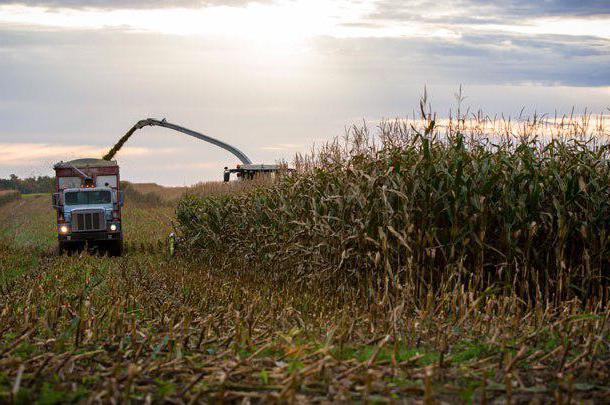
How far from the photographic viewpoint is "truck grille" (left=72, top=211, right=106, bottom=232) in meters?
23.1

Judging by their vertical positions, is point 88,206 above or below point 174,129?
below

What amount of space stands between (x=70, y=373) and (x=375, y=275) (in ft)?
17.0

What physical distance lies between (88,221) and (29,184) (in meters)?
66.8

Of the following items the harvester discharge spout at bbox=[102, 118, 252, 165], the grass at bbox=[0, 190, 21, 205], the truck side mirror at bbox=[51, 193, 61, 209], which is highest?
the harvester discharge spout at bbox=[102, 118, 252, 165]

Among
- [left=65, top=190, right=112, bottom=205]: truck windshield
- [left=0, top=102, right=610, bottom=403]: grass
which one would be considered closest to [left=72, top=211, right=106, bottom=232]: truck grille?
[left=65, top=190, right=112, bottom=205]: truck windshield

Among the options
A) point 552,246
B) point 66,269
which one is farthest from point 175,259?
point 552,246

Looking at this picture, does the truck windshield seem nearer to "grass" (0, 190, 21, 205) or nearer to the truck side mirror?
the truck side mirror

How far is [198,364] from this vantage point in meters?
5.26

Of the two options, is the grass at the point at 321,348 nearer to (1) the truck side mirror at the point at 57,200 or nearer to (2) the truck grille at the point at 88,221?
(2) the truck grille at the point at 88,221

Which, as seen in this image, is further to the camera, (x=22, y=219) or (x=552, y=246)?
(x=22, y=219)

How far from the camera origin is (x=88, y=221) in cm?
2320

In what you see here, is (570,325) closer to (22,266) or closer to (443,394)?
(443,394)

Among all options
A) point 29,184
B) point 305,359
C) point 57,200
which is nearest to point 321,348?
point 305,359

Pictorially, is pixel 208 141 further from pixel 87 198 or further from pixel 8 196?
pixel 8 196
